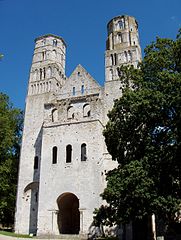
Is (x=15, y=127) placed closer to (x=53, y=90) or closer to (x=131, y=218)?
(x=53, y=90)

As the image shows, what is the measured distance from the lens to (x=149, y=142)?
2158 centimetres

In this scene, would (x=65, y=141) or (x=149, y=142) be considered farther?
(x=65, y=141)

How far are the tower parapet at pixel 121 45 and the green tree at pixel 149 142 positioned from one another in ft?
49.2

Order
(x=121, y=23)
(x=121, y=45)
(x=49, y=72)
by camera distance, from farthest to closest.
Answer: (x=121, y=23)
(x=121, y=45)
(x=49, y=72)

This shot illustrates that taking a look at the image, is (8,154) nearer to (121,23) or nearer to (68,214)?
(68,214)

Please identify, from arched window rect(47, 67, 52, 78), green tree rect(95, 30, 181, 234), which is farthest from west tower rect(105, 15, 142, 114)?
green tree rect(95, 30, 181, 234)

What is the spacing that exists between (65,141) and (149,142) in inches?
545

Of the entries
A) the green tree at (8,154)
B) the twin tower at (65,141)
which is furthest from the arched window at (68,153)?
the green tree at (8,154)

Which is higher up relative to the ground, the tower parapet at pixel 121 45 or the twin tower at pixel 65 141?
the tower parapet at pixel 121 45

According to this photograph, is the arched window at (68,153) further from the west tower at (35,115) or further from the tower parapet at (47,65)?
the tower parapet at (47,65)

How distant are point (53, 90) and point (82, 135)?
10254 mm

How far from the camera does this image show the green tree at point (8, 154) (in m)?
34.7

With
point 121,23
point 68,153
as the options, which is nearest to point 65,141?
point 68,153

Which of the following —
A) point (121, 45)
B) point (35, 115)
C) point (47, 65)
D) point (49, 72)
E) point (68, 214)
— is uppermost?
point (121, 45)
